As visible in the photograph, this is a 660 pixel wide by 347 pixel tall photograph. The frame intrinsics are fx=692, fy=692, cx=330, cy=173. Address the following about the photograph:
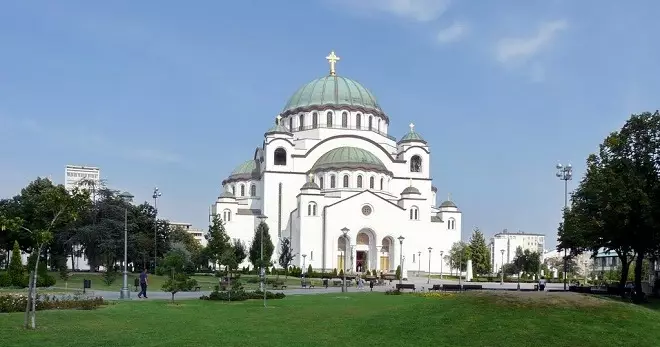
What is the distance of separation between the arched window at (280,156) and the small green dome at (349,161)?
4057 millimetres

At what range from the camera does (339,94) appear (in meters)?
83.6

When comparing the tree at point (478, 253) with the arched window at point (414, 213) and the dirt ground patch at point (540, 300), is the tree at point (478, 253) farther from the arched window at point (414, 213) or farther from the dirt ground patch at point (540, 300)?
the dirt ground patch at point (540, 300)

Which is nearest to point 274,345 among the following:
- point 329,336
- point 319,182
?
point 329,336

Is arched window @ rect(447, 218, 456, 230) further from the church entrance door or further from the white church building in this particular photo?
the church entrance door

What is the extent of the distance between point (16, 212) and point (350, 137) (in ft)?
126

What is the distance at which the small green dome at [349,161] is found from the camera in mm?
75625

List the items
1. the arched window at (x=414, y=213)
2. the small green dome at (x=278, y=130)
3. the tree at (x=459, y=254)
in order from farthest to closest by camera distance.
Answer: the small green dome at (x=278, y=130) < the arched window at (x=414, y=213) < the tree at (x=459, y=254)

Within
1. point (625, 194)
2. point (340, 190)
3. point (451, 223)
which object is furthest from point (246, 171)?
point (625, 194)

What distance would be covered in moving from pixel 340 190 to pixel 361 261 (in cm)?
799

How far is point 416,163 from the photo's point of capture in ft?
277

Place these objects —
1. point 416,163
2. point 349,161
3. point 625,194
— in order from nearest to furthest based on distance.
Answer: point 625,194, point 349,161, point 416,163

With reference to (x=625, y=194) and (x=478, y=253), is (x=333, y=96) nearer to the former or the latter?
(x=478, y=253)

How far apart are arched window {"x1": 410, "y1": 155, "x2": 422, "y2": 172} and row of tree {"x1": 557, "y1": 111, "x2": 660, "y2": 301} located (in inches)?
1832

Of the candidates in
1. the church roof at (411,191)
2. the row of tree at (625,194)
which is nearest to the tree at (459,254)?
the church roof at (411,191)
